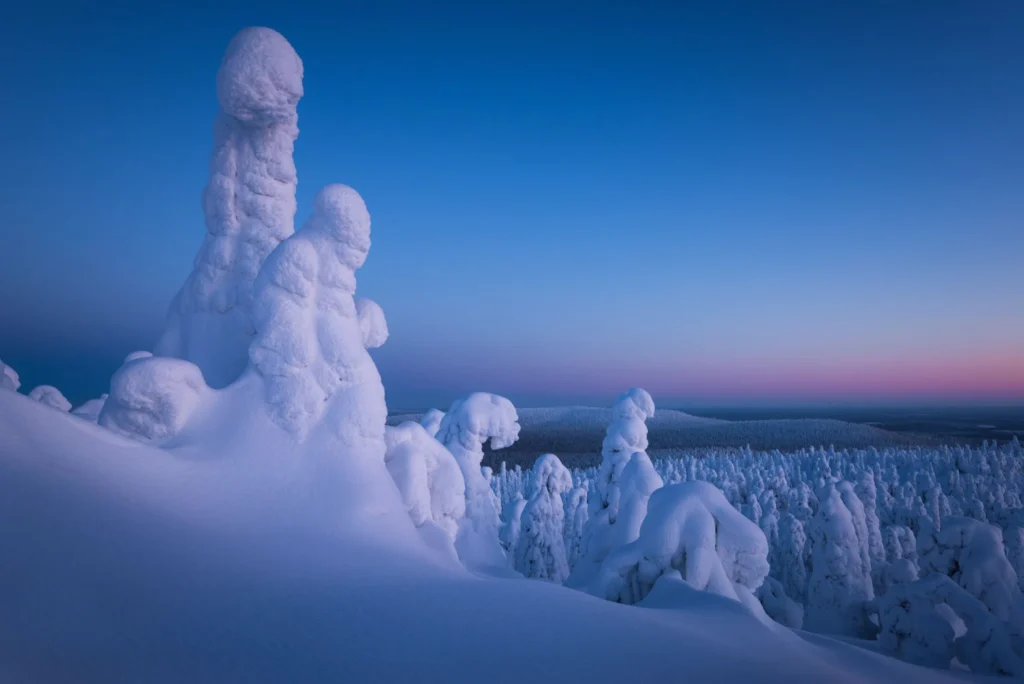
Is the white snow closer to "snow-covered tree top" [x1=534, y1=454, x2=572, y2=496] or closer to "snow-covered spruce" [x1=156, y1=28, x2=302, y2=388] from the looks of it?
"snow-covered spruce" [x1=156, y1=28, x2=302, y2=388]

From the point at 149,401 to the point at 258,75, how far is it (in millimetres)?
6652

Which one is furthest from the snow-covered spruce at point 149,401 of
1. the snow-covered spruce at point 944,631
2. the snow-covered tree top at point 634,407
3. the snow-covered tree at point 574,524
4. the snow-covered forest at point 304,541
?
the snow-covered tree at point 574,524

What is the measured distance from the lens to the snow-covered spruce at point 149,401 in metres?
8.27

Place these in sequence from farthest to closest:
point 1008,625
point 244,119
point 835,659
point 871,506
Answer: point 871,506 → point 244,119 → point 1008,625 → point 835,659

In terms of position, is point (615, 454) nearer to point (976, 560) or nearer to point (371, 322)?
point (976, 560)

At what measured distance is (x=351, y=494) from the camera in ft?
29.3

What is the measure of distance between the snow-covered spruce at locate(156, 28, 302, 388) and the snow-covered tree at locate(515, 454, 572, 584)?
2032 centimetres

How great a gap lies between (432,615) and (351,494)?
12.9 ft

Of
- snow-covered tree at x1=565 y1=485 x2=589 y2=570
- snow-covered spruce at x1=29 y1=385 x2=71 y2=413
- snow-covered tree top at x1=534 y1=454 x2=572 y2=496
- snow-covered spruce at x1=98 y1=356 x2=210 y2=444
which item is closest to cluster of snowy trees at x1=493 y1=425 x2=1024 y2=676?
snow-covered tree at x1=565 y1=485 x2=589 y2=570

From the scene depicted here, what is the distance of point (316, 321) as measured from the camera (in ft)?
34.4

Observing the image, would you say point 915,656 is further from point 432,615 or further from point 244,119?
point 244,119

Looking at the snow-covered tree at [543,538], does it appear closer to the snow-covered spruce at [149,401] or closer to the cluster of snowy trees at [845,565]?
the cluster of snowy trees at [845,565]

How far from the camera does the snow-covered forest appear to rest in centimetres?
464

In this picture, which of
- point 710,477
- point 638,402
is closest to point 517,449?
point 710,477
